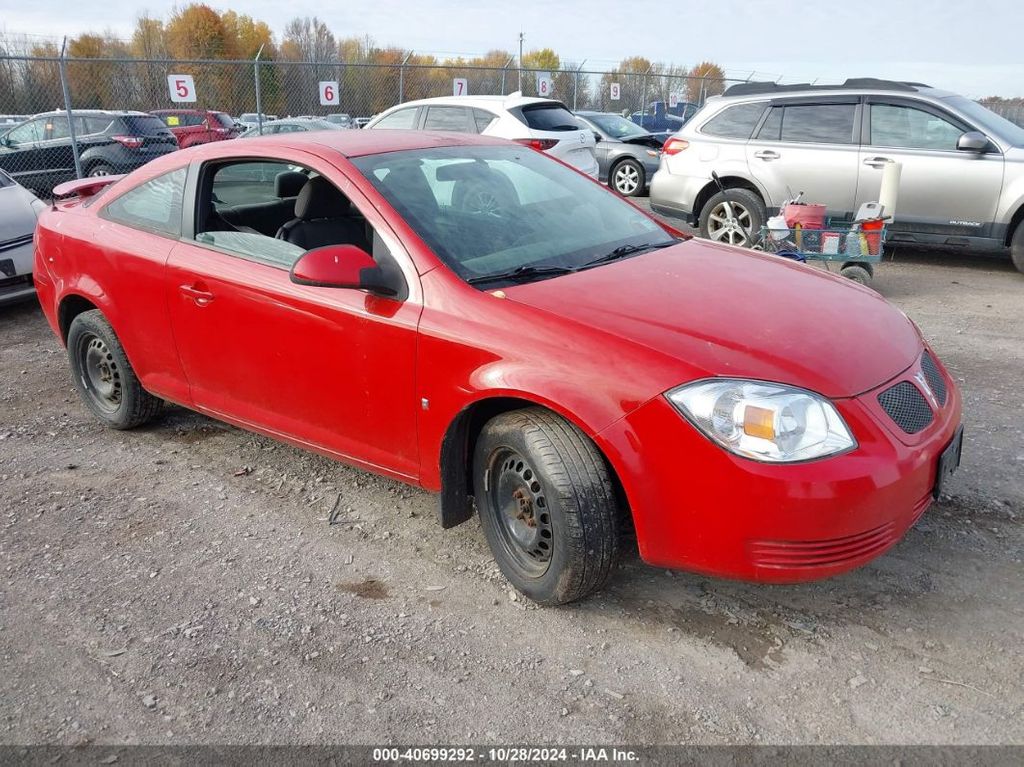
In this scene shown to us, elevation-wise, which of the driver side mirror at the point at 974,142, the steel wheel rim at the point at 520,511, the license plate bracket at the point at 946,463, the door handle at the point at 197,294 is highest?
the driver side mirror at the point at 974,142

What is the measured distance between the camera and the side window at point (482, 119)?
11.2m

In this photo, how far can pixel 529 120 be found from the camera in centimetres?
1110

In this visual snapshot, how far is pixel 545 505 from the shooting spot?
2924 mm

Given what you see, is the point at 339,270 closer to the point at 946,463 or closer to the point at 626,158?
the point at 946,463

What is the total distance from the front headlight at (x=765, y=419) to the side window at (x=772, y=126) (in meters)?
6.90

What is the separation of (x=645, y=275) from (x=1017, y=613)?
1.76 m

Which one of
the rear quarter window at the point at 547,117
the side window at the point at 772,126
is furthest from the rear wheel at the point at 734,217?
the rear quarter window at the point at 547,117

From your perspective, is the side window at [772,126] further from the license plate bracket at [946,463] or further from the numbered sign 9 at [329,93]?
the numbered sign 9 at [329,93]

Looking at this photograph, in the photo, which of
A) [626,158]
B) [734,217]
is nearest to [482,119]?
[626,158]

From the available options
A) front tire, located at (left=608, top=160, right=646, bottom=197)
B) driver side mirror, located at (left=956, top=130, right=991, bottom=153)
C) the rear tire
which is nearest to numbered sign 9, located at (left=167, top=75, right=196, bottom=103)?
front tire, located at (left=608, top=160, right=646, bottom=197)

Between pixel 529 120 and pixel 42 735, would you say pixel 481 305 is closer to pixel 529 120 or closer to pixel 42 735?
pixel 42 735

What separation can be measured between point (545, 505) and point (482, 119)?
9221mm

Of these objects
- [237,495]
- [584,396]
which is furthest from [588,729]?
[237,495]

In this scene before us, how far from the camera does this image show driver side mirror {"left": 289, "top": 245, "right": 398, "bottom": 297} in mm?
3090
